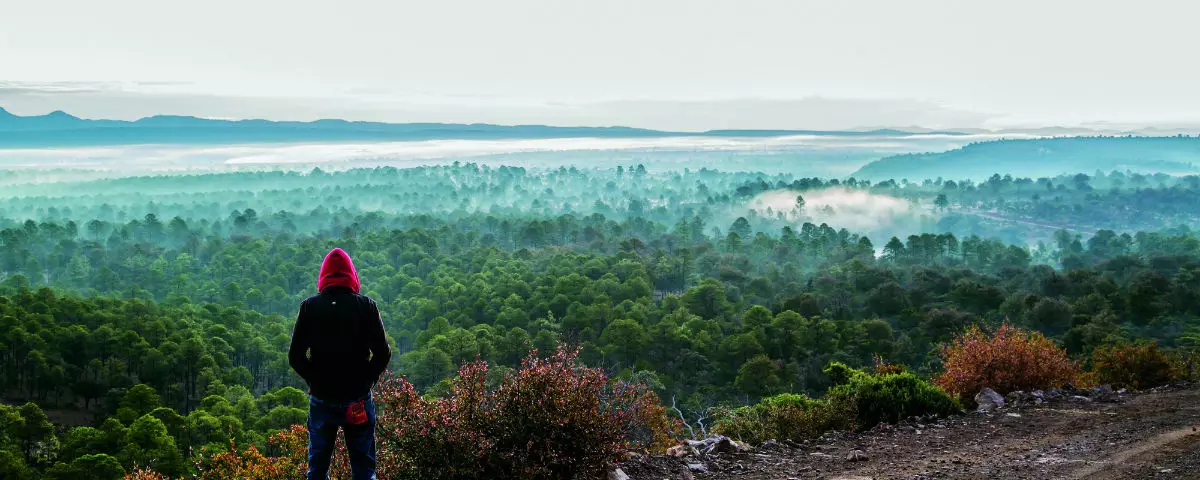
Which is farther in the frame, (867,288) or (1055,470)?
(867,288)

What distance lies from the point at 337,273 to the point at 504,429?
2.08 metres

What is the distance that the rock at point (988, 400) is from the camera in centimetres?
1049

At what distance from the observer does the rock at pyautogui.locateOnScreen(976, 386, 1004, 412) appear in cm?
1049

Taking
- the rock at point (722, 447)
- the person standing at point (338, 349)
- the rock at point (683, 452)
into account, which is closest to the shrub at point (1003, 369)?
the rock at point (722, 447)

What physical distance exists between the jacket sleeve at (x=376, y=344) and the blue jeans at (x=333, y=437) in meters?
0.24

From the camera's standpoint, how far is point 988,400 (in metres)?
10.8

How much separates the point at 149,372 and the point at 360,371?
42312mm

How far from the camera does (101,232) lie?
375ft

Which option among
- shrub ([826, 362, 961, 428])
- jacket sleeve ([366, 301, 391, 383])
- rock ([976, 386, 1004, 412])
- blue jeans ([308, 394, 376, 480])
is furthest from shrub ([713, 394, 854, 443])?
jacket sleeve ([366, 301, 391, 383])

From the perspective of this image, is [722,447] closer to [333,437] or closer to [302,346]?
[333,437]

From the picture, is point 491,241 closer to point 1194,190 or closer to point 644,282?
point 644,282

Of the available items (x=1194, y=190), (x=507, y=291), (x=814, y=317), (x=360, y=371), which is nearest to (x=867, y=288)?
(x=814, y=317)

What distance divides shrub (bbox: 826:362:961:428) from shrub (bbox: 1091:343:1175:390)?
5.12m

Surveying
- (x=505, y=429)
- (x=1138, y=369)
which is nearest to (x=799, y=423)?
(x=505, y=429)
